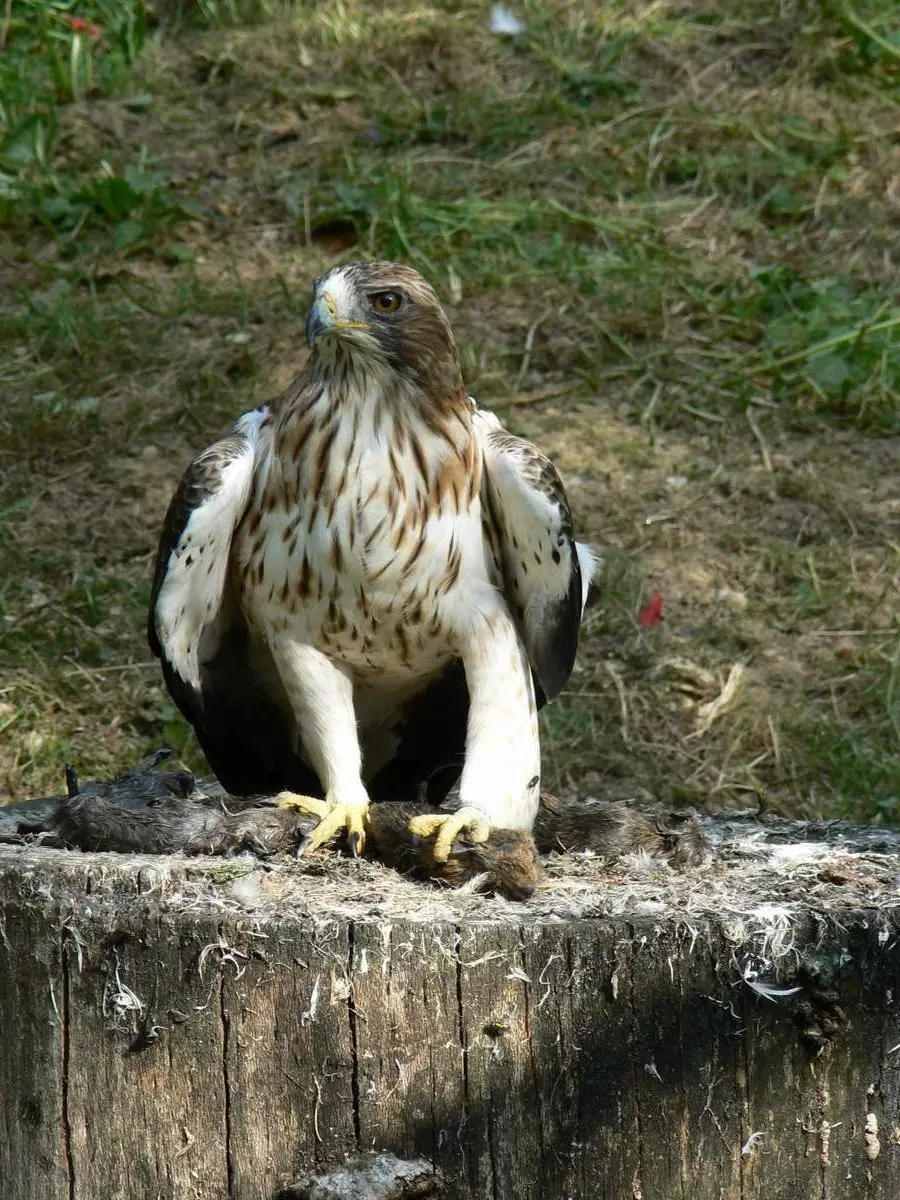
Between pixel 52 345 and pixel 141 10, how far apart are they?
2.65m

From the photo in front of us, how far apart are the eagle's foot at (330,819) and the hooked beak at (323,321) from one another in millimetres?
1113

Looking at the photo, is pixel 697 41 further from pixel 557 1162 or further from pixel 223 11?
pixel 557 1162

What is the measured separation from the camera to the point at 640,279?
8.02m

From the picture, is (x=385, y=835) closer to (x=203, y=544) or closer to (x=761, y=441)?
(x=203, y=544)

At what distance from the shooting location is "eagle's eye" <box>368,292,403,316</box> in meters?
3.88

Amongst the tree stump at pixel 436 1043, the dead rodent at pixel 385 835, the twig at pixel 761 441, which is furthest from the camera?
the twig at pixel 761 441

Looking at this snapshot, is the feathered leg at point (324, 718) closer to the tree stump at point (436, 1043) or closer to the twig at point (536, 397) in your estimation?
the tree stump at point (436, 1043)

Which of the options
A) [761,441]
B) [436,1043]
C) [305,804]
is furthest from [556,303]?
[436,1043]

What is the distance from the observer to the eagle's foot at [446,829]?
3.67 meters

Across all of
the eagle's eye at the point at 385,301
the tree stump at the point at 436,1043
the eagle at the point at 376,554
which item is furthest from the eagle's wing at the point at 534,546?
the tree stump at the point at 436,1043

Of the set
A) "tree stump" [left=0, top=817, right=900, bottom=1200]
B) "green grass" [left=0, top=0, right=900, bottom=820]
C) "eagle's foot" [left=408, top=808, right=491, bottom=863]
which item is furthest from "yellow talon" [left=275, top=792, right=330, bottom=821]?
"green grass" [left=0, top=0, right=900, bottom=820]

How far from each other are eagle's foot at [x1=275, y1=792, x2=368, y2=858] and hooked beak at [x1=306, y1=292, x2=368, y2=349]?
111cm

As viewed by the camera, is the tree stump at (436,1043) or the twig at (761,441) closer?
the tree stump at (436,1043)

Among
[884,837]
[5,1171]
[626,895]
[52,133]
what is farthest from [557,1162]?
[52,133]
